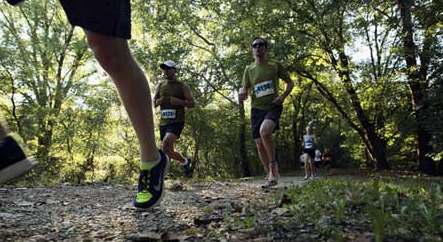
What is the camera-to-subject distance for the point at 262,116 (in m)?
5.57

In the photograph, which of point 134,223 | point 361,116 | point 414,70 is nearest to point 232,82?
point 361,116

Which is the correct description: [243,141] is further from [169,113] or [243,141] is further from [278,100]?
[278,100]

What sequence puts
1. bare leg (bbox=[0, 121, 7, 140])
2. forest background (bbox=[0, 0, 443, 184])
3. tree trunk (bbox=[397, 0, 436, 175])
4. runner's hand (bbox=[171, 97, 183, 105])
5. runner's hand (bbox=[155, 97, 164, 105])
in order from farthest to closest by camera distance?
1. forest background (bbox=[0, 0, 443, 184])
2. tree trunk (bbox=[397, 0, 436, 175])
3. runner's hand (bbox=[155, 97, 164, 105])
4. runner's hand (bbox=[171, 97, 183, 105])
5. bare leg (bbox=[0, 121, 7, 140])

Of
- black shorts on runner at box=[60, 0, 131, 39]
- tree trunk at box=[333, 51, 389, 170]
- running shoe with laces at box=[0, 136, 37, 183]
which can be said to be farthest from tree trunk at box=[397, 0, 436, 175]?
running shoe with laces at box=[0, 136, 37, 183]

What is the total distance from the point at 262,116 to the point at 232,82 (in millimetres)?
15062

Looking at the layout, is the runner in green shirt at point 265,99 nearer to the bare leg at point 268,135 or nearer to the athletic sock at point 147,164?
the bare leg at point 268,135

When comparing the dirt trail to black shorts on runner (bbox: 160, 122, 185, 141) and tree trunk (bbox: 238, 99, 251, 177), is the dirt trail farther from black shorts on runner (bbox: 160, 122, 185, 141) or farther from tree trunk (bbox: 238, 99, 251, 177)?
tree trunk (bbox: 238, 99, 251, 177)

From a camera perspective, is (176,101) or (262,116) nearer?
(262,116)

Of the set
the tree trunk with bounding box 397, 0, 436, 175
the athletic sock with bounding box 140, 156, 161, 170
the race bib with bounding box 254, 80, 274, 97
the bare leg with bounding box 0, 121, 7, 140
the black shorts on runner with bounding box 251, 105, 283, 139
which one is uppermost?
the tree trunk with bounding box 397, 0, 436, 175

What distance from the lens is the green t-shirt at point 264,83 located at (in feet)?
18.2

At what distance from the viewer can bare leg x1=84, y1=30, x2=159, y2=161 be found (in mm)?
2051

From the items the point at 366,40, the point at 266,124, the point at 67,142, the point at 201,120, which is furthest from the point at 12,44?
the point at 266,124

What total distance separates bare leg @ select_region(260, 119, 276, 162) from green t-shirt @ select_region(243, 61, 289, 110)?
31cm

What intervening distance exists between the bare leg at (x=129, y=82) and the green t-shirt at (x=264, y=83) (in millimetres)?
3304
